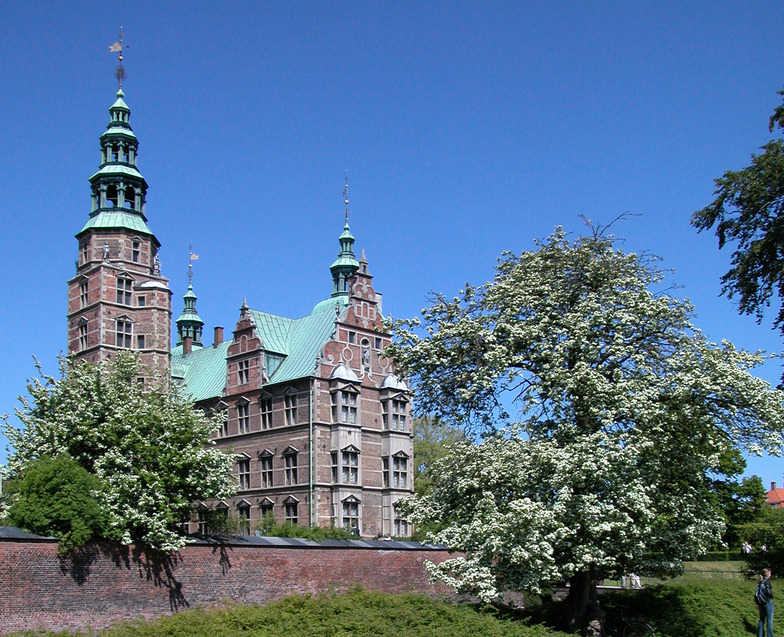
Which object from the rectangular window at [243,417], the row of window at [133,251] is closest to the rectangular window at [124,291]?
the row of window at [133,251]

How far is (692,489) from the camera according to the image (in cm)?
2356

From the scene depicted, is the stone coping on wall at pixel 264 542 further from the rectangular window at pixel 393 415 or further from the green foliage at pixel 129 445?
the rectangular window at pixel 393 415

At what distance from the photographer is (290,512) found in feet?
159

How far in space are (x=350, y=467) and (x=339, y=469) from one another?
0.83 meters

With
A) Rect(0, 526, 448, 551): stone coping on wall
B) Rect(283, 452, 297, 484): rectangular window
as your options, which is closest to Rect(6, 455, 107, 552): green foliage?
Rect(0, 526, 448, 551): stone coping on wall

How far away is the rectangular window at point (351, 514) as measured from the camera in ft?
156

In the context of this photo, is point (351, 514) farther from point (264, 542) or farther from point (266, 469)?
point (264, 542)

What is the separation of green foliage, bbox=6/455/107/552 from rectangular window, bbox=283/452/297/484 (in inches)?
972

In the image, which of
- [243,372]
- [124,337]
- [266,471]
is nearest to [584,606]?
[266,471]

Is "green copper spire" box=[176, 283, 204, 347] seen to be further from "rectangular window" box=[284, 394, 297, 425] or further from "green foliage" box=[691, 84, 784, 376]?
"green foliage" box=[691, 84, 784, 376]

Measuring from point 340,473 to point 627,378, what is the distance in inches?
1045

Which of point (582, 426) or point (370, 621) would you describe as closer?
point (370, 621)

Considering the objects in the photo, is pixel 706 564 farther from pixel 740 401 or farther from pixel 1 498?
pixel 1 498

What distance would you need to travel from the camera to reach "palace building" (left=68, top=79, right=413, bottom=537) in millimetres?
47938
